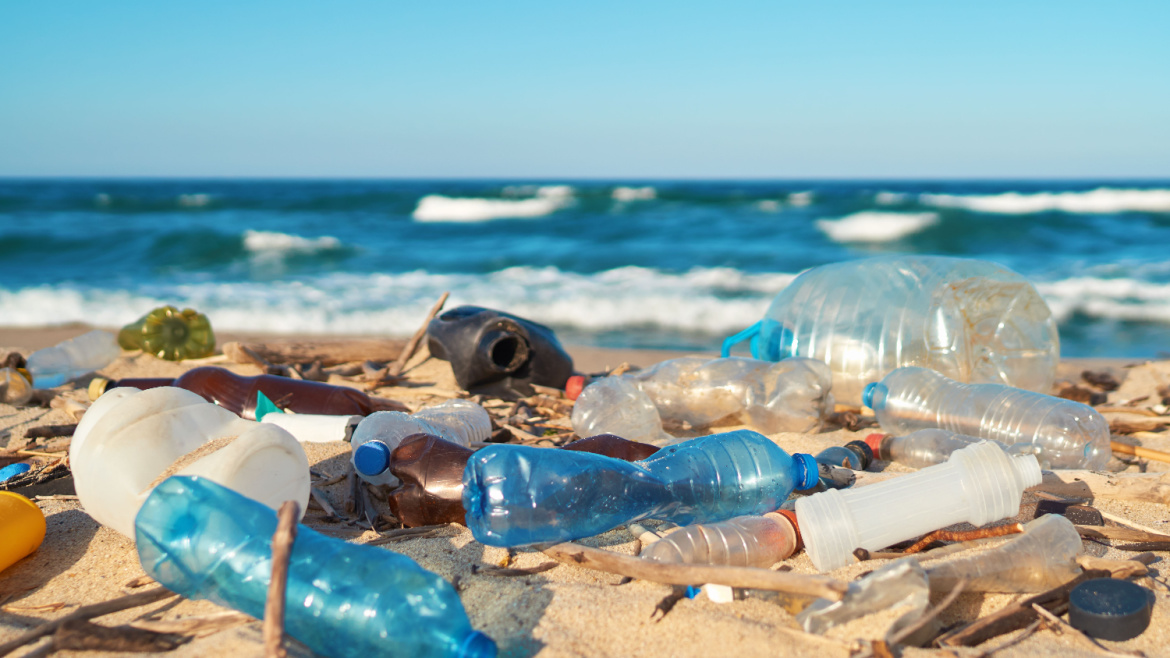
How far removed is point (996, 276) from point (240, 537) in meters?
3.24

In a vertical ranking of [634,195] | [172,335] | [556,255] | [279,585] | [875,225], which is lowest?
[556,255]

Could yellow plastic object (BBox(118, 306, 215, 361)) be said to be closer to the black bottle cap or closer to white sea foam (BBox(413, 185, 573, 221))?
the black bottle cap

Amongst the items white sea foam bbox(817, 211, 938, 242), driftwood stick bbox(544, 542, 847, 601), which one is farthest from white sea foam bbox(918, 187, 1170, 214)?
driftwood stick bbox(544, 542, 847, 601)

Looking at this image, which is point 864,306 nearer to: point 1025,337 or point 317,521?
point 1025,337

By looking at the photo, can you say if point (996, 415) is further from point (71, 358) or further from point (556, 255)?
point (556, 255)

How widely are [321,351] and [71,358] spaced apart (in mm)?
1246

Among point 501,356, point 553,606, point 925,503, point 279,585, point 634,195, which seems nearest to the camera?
point 279,585

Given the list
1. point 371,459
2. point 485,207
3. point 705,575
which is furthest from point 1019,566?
point 485,207

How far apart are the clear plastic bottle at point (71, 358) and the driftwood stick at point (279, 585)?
3017mm

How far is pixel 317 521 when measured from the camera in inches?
75.9

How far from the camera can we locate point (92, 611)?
1387 millimetres

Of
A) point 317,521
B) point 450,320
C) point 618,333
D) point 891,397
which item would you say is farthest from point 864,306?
point 618,333

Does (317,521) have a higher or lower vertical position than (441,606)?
lower

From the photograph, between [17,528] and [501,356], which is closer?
[17,528]
